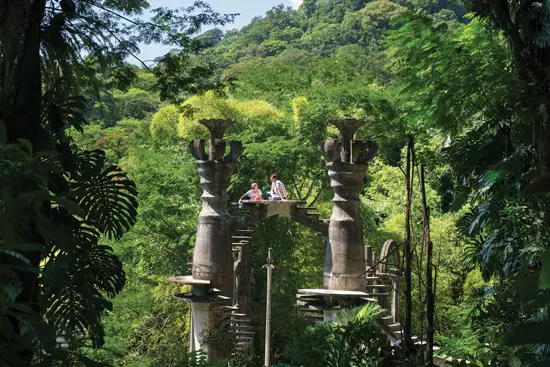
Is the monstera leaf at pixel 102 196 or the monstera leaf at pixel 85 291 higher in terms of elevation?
the monstera leaf at pixel 102 196

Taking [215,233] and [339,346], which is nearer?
[339,346]

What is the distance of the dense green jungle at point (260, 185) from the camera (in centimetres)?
348

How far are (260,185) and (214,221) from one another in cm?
777

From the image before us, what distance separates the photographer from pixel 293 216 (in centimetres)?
1572

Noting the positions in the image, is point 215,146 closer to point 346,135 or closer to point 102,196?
point 346,135

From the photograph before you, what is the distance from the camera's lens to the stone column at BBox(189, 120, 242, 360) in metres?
14.7

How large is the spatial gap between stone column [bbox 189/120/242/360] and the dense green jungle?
9.44 feet

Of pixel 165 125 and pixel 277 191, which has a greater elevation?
pixel 165 125

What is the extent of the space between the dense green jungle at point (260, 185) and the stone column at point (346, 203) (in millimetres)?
2303

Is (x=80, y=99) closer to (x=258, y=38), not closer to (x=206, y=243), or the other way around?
(x=206, y=243)

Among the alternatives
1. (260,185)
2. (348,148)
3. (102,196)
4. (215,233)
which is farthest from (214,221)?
(102,196)

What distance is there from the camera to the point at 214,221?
14.8 m

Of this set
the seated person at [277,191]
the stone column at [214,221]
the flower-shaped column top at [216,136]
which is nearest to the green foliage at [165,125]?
the seated person at [277,191]

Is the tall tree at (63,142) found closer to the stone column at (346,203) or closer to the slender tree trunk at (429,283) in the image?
the slender tree trunk at (429,283)
